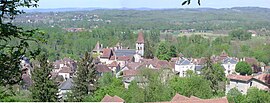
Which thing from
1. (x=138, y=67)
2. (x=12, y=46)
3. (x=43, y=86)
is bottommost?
(x=138, y=67)

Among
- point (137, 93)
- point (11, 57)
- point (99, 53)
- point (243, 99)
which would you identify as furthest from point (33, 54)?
point (99, 53)

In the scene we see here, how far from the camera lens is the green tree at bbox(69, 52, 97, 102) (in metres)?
25.8

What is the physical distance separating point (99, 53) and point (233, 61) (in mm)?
18863

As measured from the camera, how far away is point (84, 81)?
26844 mm

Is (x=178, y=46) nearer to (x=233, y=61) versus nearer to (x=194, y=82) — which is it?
(x=233, y=61)

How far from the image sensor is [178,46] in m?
69.9

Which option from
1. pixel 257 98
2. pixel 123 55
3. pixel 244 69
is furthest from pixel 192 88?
pixel 123 55

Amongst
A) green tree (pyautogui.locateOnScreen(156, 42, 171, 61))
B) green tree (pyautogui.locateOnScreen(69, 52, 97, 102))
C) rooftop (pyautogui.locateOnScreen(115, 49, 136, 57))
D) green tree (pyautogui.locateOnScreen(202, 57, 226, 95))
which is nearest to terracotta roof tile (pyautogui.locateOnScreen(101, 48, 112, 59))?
rooftop (pyautogui.locateOnScreen(115, 49, 136, 57))

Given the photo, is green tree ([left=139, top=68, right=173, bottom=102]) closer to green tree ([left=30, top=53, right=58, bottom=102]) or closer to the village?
green tree ([left=30, top=53, right=58, bottom=102])

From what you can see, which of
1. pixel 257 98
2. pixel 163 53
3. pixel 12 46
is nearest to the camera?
pixel 12 46

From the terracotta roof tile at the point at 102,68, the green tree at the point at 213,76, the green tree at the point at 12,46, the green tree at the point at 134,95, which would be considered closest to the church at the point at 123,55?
the terracotta roof tile at the point at 102,68

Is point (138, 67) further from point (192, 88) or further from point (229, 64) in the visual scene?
point (192, 88)

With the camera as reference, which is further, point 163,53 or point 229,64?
point 163,53

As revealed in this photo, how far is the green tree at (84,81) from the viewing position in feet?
84.7
